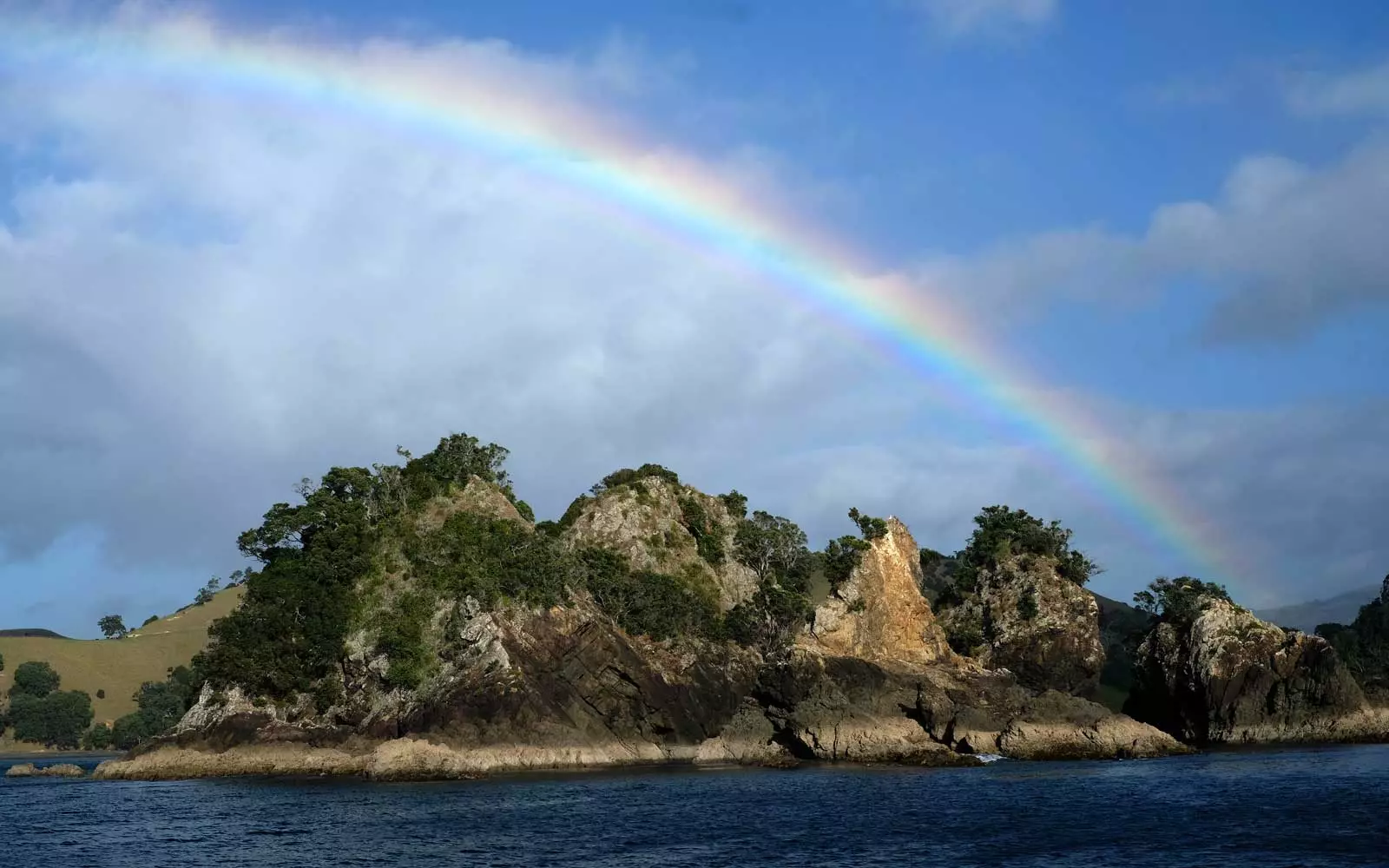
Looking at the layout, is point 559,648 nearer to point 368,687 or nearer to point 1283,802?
point 368,687

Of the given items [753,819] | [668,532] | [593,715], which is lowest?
[753,819]

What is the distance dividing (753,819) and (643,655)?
185 ft

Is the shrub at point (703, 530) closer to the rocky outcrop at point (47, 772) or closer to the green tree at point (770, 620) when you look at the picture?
the green tree at point (770, 620)

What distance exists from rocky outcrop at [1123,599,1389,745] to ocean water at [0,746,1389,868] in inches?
1093

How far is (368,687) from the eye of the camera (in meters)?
113

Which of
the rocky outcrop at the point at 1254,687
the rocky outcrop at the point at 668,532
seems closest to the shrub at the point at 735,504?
the rocky outcrop at the point at 668,532

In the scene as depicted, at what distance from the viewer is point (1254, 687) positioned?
418 ft

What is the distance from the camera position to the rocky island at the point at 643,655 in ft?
362

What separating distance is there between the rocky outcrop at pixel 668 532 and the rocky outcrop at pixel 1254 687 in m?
53.8

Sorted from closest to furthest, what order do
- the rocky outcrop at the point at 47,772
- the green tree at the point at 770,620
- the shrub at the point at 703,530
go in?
the rocky outcrop at the point at 47,772 < the green tree at the point at 770,620 < the shrub at the point at 703,530

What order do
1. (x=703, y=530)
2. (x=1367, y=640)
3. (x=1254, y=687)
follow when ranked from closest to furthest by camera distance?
1. (x=1254, y=687)
2. (x=703, y=530)
3. (x=1367, y=640)

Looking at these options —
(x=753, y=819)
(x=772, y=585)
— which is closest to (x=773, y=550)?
(x=772, y=585)

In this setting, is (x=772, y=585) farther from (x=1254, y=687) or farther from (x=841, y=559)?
(x=1254, y=687)

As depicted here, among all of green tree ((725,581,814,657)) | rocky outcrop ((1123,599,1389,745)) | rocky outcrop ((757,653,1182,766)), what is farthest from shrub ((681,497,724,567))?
rocky outcrop ((1123,599,1389,745))
